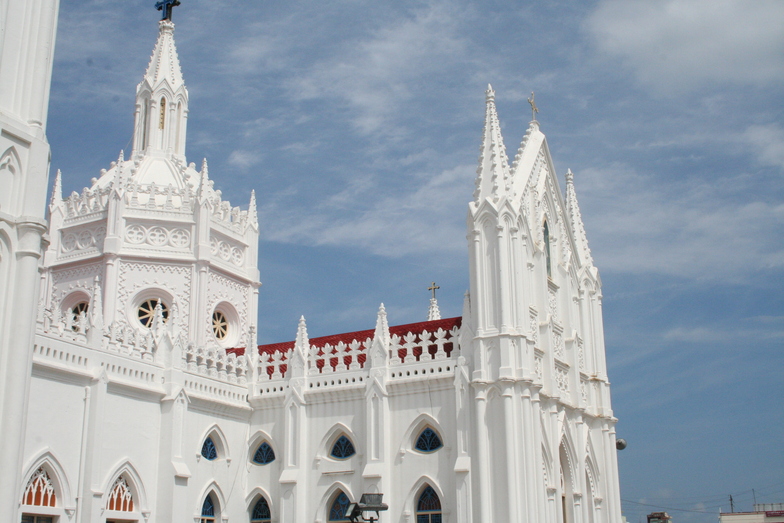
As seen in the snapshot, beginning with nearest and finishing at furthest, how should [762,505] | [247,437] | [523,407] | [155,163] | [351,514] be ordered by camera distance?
[351,514], [523,407], [247,437], [155,163], [762,505]

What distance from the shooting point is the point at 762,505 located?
7331cm

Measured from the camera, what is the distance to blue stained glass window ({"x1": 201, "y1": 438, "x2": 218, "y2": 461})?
95.1 feet

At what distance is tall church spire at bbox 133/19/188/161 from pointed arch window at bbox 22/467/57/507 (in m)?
18.5

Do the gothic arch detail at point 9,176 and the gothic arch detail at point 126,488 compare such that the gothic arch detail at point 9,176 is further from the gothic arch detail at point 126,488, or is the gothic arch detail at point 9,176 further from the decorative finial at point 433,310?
the decorative finial at point 433,310

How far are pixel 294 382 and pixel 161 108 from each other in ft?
52.0

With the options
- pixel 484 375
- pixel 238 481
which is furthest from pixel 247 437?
pixel 484 375

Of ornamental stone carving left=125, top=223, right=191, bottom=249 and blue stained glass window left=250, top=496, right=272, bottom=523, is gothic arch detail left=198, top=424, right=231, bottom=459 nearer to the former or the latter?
blue stained glass window left=250, top=496, right=272, bottom=523

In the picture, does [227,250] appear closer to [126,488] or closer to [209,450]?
[209,450]

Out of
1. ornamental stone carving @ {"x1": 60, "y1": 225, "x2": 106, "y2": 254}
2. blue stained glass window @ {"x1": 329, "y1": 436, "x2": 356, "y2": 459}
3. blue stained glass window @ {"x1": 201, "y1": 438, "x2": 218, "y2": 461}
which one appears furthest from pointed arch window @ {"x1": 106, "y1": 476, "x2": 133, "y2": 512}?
ornamental stone carving @ {"x1": 60, "y1": 225, "x2": 106, "y2": 254}

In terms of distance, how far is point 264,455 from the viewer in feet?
101

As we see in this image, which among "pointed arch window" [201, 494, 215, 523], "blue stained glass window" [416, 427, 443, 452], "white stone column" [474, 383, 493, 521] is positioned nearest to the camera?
"white stone column" [474, 383, 493, 521]

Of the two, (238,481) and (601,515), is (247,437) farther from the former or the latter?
(601,515)

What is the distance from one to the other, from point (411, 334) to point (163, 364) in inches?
314

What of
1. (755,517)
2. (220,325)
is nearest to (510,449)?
(220,325)
